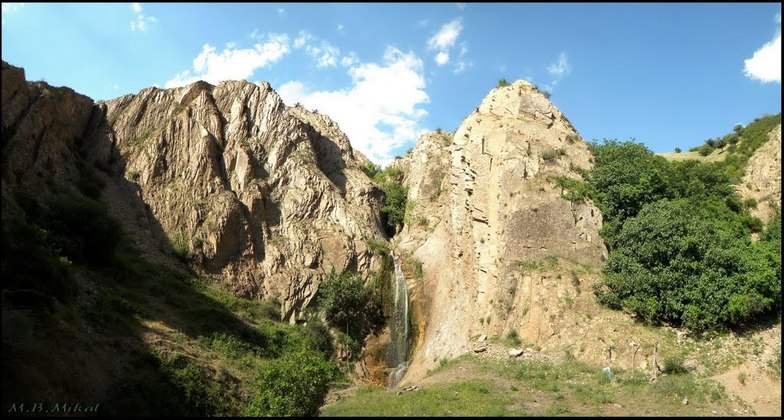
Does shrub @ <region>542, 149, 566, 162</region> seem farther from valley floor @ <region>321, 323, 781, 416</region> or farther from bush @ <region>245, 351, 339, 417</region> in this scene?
bush @ <region>245, 351, 339, 417</region>

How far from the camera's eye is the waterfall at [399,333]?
33781 millimetres

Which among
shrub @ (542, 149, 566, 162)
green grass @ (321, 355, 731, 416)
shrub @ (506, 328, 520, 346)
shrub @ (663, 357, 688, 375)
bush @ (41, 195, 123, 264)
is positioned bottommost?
green grass @ (321, 355, 731, 416)

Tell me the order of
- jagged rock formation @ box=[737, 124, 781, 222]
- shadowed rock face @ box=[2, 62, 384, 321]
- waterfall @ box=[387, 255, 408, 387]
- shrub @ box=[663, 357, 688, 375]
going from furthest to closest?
shadowed rock face @ box=[2, 62, 384, 321], waterfall @ box=[387, 255, 408, 387], jagged rock formation @ box=[737, 124, 781, 222], shrub @ box=[663, 357, 688, 375]

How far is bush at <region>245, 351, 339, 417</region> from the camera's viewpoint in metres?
20.4

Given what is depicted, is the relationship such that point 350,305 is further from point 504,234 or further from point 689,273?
point 689,273

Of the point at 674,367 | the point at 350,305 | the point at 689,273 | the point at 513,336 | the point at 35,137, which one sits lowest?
the point at 674,367

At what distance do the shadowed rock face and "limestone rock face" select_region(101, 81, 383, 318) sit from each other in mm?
92

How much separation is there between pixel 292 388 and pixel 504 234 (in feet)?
56.9

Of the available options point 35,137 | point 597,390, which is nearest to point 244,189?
point 35,137

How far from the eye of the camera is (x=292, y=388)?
21.3 metres

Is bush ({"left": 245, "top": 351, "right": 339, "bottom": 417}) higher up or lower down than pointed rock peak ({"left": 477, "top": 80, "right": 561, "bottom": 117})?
lower down

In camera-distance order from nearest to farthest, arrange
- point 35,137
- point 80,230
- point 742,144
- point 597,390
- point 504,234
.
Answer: point 597,390, point 80,230, point 35,137, point 504,234, point 742,144

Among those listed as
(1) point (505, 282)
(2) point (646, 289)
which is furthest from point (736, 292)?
(1) point (505, 282)

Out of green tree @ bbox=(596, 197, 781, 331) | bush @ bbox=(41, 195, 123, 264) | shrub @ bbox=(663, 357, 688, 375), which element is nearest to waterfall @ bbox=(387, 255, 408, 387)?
green tree @ bbox=(596, 197, 781, 331)
